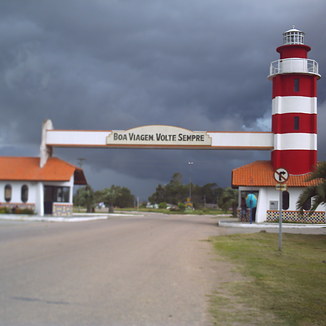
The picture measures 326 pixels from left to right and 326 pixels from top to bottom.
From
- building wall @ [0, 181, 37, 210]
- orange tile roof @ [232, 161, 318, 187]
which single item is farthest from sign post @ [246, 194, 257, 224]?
building wall @ [0, 181, 37, 210]

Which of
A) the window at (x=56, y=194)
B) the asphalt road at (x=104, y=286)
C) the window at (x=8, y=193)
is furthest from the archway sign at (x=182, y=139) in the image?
the asphalt road at (x=104, y=286)

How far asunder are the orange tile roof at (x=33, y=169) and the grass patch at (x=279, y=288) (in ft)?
80.4

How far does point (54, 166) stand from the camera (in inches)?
1594

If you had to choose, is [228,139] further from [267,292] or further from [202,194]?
[202,194]

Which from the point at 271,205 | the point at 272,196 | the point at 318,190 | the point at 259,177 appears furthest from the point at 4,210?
the point at 318,190

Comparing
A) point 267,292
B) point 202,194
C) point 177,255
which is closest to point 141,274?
point 267,292

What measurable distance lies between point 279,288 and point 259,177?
2825cm

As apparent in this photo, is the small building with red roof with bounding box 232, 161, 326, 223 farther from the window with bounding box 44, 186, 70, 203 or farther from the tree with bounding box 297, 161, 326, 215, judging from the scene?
the window with bounding box 44, 186, 70, 203

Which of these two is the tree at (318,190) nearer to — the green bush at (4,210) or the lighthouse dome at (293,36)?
the lighthouse dome at (293,36)

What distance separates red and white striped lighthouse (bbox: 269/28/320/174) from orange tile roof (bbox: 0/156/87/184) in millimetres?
16774

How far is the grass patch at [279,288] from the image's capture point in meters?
7.27

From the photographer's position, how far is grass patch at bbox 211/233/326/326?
7.27 metres

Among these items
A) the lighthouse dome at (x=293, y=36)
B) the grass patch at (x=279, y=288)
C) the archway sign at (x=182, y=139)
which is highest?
the lighthouse dome at (x=293, y=36)

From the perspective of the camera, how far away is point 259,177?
37250 millimetres
